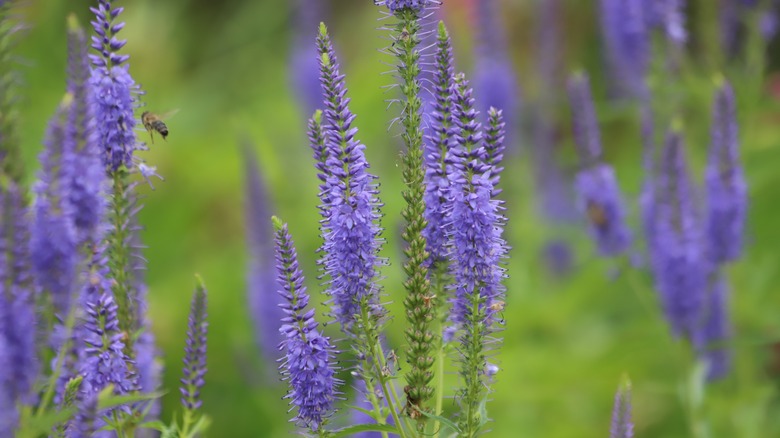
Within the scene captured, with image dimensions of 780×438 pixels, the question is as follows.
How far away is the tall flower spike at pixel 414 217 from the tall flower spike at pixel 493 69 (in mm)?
3388

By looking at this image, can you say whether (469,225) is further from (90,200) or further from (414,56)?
(90,200)

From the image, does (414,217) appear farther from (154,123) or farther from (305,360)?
(154,123)

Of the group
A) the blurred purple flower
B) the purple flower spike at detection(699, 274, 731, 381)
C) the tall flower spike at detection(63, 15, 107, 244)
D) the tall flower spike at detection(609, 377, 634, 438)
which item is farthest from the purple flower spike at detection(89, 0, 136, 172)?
the blurred purple flower

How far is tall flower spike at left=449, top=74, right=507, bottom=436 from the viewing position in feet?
6.02

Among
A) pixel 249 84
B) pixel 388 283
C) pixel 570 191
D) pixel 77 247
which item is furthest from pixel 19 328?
pixel 249 84

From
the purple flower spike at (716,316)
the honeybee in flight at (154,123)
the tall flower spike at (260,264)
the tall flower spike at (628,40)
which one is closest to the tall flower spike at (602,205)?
the purple flower spike at (716,316)

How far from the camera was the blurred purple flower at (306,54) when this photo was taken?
6.16 m

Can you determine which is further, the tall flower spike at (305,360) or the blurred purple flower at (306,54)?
the blurred purple flower at (306,54)

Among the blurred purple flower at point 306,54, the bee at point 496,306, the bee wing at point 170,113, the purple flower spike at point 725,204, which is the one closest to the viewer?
the bee at point 496,306

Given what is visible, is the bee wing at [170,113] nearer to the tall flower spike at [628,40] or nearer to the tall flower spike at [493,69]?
the tall flower spike at [628,40]

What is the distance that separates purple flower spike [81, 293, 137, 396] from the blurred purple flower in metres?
4.19

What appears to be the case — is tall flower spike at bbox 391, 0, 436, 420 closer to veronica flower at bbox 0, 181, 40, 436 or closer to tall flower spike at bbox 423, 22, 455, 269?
tall flower spike at bbox 423, 22, 455, 269

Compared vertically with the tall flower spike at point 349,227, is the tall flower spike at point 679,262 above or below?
above

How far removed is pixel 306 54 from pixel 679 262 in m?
3.68
